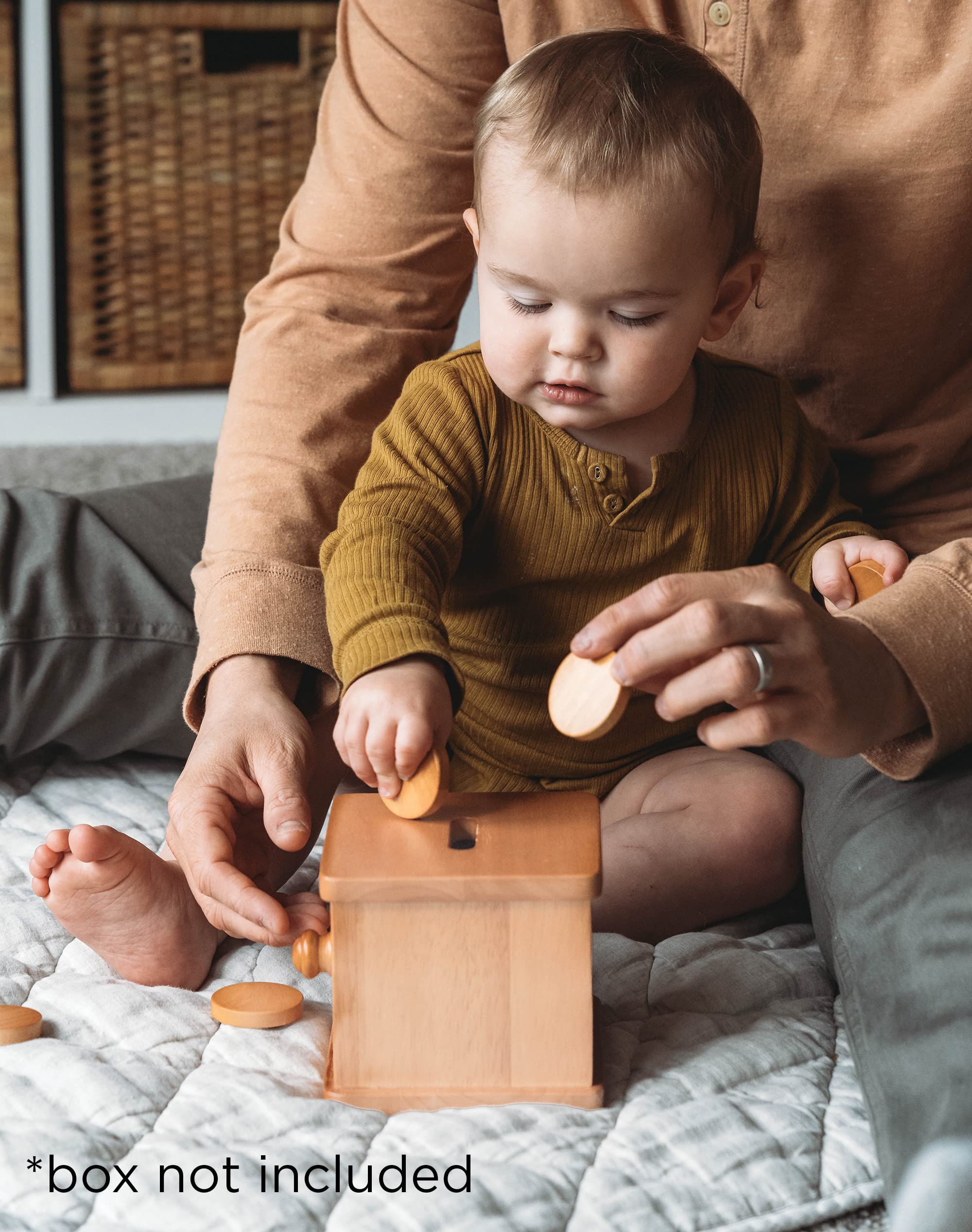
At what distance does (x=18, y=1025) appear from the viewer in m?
0.69

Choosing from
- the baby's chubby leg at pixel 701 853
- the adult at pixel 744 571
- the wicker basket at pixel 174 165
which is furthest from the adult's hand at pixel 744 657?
the wicker basket at pixel 174 165

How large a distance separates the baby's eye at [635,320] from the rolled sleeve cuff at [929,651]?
21cm

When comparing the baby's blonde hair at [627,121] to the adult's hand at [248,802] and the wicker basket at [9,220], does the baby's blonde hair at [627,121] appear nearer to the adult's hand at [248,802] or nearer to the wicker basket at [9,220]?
the adult's hand at [248,802]

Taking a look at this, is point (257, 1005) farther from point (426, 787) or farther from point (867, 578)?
point (867, 578)

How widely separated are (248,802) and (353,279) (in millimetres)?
459

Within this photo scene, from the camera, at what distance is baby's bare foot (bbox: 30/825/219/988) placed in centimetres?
74

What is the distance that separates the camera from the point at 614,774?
96 centimetres

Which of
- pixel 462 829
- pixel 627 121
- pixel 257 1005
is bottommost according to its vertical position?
pixel 257 1005

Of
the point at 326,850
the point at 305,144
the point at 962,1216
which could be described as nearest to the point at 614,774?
the point at 326,850

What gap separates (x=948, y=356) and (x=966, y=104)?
0.17 meters

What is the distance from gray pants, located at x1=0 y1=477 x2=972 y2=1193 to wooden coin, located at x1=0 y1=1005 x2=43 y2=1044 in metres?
0.34

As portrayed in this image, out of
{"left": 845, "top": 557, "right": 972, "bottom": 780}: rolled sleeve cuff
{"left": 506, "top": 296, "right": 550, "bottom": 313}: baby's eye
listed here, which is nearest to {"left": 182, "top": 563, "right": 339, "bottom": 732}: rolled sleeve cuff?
{"left": 506, "top": 296, "right": 550, "bottom": 313}: baby's eye

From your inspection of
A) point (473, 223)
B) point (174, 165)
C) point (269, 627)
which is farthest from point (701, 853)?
point (174, 165)

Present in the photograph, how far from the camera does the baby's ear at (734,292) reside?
2.76ft
